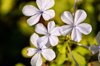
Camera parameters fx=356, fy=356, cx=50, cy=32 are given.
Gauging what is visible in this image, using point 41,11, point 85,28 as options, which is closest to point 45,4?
point 41,11

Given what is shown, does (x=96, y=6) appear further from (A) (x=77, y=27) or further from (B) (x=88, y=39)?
(A) (x=77, y=27)

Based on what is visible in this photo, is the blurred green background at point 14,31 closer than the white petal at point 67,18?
No

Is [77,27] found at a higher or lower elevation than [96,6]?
higher

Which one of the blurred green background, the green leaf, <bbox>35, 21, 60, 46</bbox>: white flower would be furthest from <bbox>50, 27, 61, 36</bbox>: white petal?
the blurred green background

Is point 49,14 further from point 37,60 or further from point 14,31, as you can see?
point 14,31

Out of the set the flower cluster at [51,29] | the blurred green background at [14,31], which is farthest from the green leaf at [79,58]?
the blurred green background at [14,31]

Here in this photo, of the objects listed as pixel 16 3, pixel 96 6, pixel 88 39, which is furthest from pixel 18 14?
pixel 88 39

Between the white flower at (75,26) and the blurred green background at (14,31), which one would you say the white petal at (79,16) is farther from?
the blurred green background at (14,31)

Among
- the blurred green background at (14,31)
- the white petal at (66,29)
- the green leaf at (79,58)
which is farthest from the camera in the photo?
the blurred green background at (14,31)
